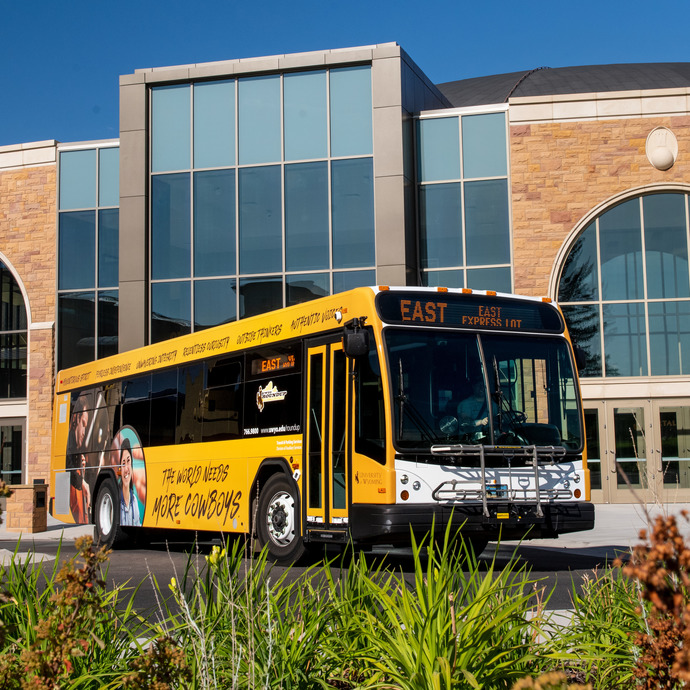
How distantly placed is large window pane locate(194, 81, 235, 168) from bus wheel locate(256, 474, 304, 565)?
1455 centimetres

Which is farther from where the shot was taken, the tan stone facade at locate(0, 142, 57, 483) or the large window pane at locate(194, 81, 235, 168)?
the tan stone facade at locate(0, 142, 57, 483)

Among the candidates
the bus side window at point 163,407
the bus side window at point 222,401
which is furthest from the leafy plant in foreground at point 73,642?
the bus side window at point 163,407

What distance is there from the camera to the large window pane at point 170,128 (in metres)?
25.1

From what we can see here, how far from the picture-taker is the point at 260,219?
80.7 feet

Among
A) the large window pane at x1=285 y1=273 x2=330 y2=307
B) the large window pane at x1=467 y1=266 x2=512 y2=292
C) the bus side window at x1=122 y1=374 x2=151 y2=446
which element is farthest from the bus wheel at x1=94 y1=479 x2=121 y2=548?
the large window pane at x1=467 y1=266 x2=512 y2=292

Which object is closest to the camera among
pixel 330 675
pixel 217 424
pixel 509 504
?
pixel 330 675

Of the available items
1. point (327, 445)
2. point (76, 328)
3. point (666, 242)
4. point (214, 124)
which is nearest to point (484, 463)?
point (327, 445)

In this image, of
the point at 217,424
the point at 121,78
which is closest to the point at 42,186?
the point at 121,78

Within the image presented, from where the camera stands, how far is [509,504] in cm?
1005

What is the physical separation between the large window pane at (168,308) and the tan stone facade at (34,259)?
134 inches

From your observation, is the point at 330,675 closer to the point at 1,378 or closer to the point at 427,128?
the point at 427,128

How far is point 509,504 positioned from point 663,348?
15471 millimetres

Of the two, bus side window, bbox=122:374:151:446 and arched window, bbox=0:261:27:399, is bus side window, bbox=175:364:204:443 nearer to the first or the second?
bus side window, bbox=122:374:151:446

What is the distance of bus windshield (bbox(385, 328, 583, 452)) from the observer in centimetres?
998
